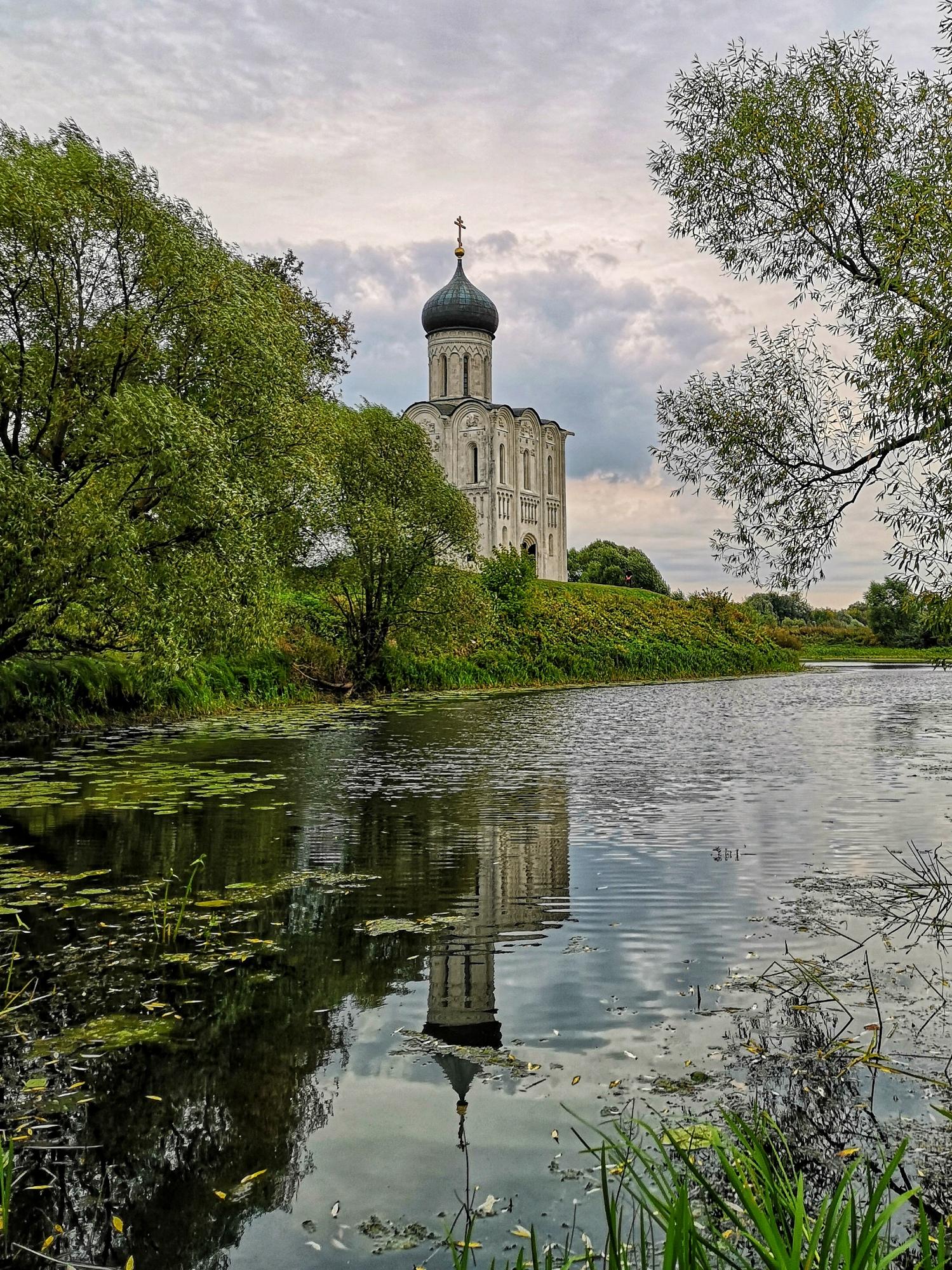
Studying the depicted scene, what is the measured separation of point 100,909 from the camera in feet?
21.5

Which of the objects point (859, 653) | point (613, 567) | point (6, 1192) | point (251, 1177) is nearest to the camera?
point (6, 1192)

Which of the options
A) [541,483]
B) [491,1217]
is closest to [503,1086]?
[491,1217]

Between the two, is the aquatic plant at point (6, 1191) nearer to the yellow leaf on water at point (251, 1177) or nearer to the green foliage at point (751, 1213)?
the yellow leaf on water at point (251, 1177)

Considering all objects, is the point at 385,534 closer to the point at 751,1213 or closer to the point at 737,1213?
the point at 737,1213

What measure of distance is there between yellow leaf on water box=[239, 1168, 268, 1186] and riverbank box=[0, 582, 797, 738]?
14.2 metres

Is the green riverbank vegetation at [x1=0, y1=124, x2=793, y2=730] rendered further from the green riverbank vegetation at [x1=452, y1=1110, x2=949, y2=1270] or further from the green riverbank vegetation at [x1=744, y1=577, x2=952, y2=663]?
the green riverbank vegetation at [x1=744, y1=577, x2=952, y2=663]

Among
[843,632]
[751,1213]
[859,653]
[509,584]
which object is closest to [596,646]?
[509,584]

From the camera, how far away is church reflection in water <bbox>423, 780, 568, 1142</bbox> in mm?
4562

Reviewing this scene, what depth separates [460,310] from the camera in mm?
74375

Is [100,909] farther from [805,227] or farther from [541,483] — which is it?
[541,483]

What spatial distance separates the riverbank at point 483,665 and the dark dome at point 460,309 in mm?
24077

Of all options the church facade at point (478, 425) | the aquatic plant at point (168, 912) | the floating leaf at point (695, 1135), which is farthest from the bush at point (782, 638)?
the floating leaf at point (695, 1135)

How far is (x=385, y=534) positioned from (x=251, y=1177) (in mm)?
23390

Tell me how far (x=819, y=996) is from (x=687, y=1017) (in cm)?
76
